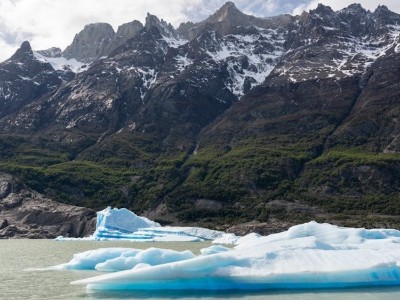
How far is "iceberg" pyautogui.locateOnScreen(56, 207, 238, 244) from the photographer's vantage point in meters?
98.9

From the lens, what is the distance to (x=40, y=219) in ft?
378

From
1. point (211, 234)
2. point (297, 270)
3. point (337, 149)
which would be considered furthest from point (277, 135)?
point (297, 270)

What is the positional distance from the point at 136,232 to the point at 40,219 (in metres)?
27.0

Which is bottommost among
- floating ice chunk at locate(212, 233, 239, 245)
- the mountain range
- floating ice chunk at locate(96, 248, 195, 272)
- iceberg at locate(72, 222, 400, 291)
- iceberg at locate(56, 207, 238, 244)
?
iceberg at locate(72, 222, 400, 291)

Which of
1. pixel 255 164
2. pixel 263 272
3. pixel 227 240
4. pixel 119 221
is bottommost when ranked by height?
pixel 263 272

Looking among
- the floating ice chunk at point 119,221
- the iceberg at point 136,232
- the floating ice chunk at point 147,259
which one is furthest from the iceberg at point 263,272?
the floating ice chunk at point 119,221

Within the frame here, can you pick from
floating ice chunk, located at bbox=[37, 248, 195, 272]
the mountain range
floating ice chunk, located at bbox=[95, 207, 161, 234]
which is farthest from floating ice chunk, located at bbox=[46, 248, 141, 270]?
the mountain range

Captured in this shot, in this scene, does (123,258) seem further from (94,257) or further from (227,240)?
(227,240)

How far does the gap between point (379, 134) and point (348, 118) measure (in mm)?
17462

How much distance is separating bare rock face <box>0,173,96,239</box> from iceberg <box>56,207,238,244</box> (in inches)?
371

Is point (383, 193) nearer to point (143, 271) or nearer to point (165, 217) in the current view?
point (165, 217)

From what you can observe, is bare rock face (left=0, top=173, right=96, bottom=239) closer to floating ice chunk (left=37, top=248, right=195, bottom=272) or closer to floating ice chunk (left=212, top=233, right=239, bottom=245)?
floating ice chunk (left=212, top=233, right=239, bottom=245)

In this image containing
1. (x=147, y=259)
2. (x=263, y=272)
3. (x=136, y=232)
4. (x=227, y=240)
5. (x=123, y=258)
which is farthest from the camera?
(x=136, y=232)

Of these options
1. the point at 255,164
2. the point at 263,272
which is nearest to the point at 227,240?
the point at 255,164
